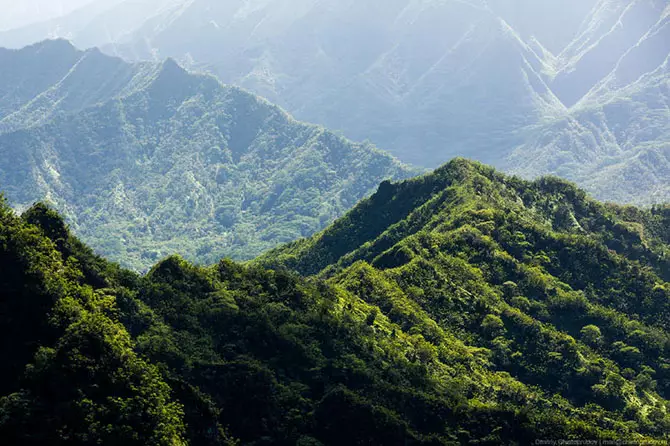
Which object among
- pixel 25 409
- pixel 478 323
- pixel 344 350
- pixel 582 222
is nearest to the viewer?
pixel 25 409

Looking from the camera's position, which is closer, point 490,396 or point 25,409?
point 25,409

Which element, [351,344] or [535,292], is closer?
[351,344]

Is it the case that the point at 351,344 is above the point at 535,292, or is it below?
below

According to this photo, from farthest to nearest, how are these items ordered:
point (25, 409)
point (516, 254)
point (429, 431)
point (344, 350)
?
point (516, 254)
point (344, 350)
point (429, 431)
point (25, 409)

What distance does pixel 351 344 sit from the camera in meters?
112

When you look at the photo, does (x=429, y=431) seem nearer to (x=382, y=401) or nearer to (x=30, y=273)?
(x=382, y=401)

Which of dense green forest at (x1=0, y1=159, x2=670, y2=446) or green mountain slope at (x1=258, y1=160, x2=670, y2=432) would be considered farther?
green mountain slope at (x1=258, y1=160, x2=670, y2=432)

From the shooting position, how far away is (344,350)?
110 m

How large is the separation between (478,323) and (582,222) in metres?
66.9

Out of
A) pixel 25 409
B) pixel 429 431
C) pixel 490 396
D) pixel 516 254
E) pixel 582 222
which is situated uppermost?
pixel 582 222

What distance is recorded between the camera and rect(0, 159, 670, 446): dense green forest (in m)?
81.6

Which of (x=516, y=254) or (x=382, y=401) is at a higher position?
(x=516, y=254)

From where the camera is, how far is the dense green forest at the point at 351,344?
81.6 m

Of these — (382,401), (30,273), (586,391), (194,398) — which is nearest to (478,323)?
(586,391)
